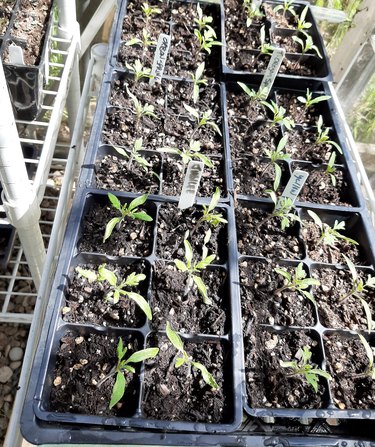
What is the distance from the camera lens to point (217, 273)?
1.13 metres

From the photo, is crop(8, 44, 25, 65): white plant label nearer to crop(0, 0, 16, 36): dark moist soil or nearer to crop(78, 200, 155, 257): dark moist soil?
crop(0, 0, 16, 36): dark moist soil

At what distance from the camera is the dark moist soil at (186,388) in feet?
3.03

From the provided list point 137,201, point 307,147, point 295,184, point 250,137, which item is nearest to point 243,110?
point 250,137

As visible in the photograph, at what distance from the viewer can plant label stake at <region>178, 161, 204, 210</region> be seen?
100cm

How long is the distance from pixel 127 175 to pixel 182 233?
255mm

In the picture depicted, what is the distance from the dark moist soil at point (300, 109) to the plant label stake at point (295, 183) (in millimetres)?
478

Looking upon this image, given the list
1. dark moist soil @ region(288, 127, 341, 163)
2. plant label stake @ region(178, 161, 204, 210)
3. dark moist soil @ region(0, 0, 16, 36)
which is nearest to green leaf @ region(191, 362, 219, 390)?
plant label stake @ region(178, 161, 204, 210)

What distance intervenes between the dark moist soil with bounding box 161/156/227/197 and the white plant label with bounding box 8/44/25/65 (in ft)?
1.60

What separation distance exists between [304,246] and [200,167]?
420mm

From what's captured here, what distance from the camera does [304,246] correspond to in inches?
48.0

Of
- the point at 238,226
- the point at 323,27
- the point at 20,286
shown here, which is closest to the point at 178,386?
the point at 238,226

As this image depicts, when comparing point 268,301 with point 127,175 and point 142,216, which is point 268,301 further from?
point 127,175

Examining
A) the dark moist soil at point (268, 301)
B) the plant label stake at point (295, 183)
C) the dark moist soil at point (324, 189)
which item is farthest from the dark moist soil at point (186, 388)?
the dark moist soil at point (324, 189)

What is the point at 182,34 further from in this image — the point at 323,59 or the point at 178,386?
the point at 178,386
